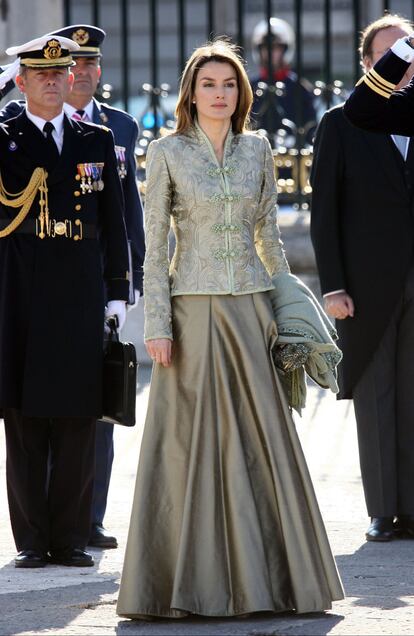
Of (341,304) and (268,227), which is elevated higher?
(268,227)

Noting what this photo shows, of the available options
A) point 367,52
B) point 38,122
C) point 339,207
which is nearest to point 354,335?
point 339,207

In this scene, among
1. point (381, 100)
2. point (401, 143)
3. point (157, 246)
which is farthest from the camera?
point (401, 143)

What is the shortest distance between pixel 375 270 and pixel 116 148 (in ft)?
3.44

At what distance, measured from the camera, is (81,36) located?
22.2 feet

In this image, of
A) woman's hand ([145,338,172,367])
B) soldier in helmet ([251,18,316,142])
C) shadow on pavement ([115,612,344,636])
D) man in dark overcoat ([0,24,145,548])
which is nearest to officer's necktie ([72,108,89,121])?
man in dark overcoat ([0,24,145,548])

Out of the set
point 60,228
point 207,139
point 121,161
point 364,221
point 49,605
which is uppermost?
point 207,139

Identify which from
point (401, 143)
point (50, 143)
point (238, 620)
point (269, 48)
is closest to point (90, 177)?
point (50, 143)

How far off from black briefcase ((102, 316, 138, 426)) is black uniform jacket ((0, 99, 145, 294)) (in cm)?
74

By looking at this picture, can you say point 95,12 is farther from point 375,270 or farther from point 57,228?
point 57,228

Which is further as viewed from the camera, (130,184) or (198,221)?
(130,184)

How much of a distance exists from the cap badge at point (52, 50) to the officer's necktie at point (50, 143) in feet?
0.71

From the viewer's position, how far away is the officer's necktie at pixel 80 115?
6.68 meters

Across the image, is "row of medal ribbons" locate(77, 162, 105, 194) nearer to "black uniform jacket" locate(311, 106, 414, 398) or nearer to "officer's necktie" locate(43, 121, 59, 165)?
"officer's necktie" locate(43, 121, 59, 165)

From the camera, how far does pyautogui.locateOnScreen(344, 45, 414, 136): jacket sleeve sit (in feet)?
16.0
